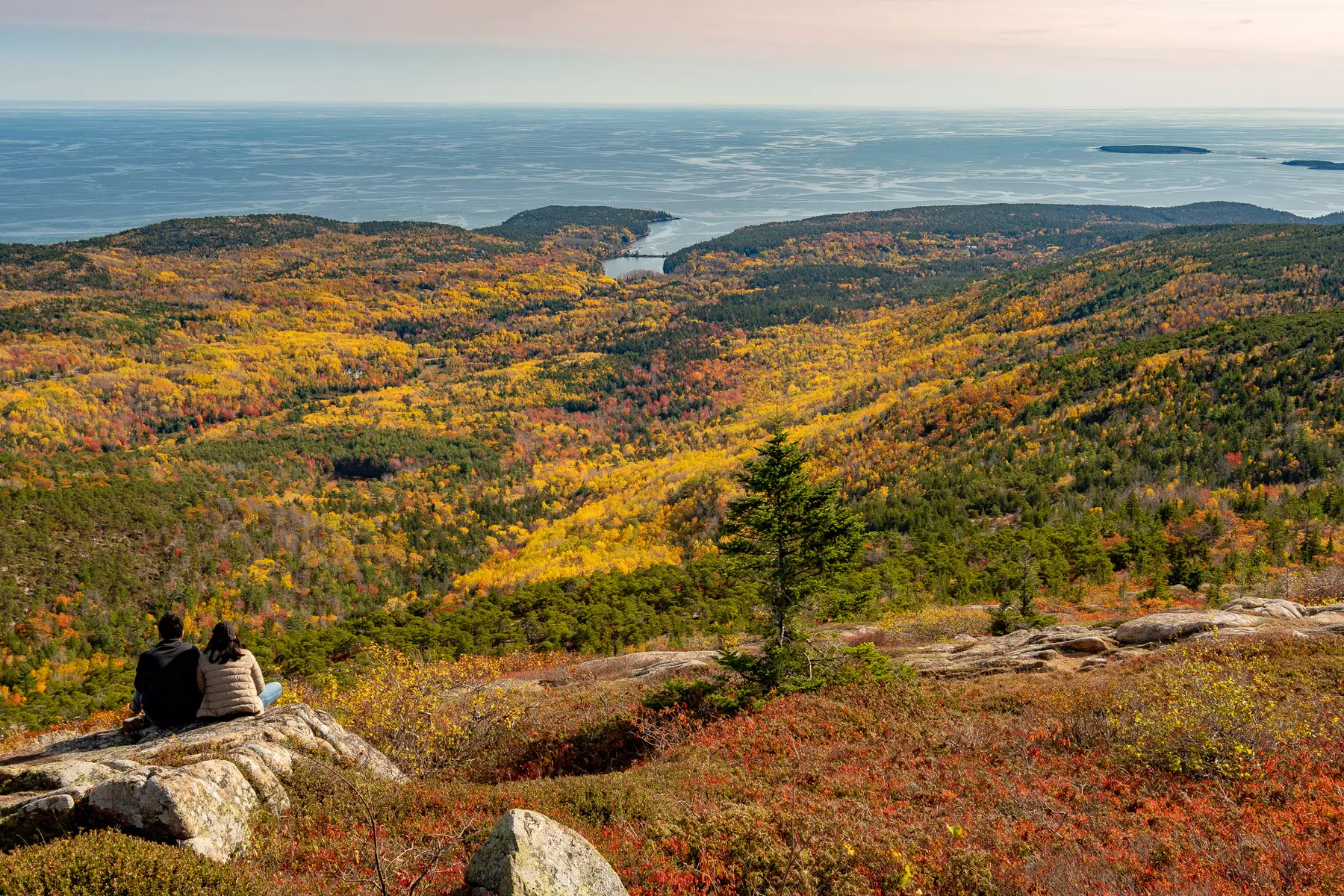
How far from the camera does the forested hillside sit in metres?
45.9

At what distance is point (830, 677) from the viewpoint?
19438 millimetres

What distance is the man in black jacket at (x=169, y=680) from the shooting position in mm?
12297

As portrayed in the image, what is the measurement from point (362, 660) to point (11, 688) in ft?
109

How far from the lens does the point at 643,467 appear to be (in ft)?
409

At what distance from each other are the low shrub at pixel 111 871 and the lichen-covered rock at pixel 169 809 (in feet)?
2.39

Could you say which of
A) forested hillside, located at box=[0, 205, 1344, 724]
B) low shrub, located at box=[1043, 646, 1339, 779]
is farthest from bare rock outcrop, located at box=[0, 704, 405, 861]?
low shrub, located at box=[1043, 646, 1339, 779]

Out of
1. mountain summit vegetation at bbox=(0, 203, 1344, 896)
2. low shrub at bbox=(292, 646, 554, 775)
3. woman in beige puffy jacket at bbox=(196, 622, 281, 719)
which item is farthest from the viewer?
low shrub at bbox=(292, 646, 554, 775)

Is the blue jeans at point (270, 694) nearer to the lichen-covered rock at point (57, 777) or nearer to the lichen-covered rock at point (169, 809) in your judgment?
the lichen-covered rock at point (57, 777)

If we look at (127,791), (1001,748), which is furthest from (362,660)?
(1001,748)

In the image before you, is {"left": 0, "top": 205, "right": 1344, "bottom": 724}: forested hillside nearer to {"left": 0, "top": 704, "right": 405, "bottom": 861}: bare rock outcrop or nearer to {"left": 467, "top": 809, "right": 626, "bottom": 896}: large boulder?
{"left": 0, "top": 704, "right": 405, "bottom": 861}: bare rock outcrop

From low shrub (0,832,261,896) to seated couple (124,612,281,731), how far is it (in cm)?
451

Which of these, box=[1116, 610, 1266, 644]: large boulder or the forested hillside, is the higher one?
box=[1116, 610, 1266, 644]: large boulder

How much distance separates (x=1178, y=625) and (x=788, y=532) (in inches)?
508

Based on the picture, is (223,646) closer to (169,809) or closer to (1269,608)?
(169,809)
